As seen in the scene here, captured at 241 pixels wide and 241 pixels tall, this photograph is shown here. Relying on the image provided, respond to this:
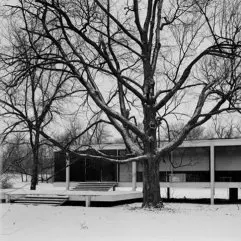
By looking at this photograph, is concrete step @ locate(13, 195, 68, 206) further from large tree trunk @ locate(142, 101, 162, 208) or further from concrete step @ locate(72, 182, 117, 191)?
concrete step @ locate(72, 182, 117, 191)

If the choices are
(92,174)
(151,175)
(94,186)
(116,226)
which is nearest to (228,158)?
(94,186)

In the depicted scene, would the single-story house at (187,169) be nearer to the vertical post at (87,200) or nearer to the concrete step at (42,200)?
the concrete step at (42,200)

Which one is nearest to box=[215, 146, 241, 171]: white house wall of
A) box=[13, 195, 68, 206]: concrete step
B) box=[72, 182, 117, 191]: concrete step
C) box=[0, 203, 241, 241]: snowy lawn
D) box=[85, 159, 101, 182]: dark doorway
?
box=[72, 182, 117, 191]: concrete step

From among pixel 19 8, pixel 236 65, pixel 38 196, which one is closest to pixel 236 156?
pixel 236 65

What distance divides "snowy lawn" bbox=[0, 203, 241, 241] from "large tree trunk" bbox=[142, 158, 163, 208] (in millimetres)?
1799

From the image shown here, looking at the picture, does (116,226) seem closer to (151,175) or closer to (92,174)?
(151,175)

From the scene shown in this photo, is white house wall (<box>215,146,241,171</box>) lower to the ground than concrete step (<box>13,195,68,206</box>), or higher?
higher

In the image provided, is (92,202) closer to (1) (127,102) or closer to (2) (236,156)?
(1) (127,102)

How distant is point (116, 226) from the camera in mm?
13008

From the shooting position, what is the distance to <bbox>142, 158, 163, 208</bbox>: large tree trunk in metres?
19.1

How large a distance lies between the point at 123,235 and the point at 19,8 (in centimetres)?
1101

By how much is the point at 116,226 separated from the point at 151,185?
6381mm

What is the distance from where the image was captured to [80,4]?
19.6 metres

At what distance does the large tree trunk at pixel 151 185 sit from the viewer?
1906cm
